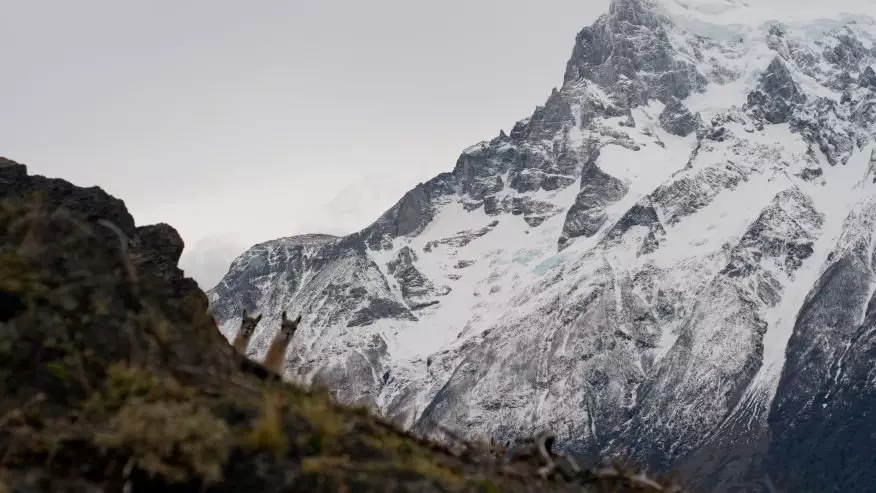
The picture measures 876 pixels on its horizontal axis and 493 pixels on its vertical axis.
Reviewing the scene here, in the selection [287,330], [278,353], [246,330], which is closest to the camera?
[278,353]

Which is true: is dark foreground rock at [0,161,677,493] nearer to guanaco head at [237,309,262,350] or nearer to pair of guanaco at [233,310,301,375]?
pair of guanaco at [233,310,301,375]

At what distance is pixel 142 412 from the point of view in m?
5.17

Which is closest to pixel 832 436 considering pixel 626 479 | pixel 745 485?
pixel 745 485

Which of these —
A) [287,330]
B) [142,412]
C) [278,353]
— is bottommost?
[142,412]

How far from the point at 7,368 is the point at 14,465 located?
0.80m

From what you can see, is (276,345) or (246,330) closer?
(276,345)

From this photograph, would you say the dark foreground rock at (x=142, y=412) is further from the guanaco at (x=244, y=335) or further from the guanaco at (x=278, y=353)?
the guanaco at (x=244, y=335)

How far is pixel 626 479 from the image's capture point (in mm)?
7363

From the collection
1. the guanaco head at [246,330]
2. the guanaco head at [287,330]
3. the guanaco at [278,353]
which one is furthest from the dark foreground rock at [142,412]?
the guanaco head at [246,330]

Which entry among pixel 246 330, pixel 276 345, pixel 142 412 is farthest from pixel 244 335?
pixel 142 412

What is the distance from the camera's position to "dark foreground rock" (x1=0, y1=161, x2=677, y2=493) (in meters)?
5.05

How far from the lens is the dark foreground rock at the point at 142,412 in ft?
16.6

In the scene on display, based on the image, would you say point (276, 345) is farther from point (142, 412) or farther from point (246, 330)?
point (142, 412)

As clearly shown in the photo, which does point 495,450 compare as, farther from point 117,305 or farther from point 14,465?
point 14,465
